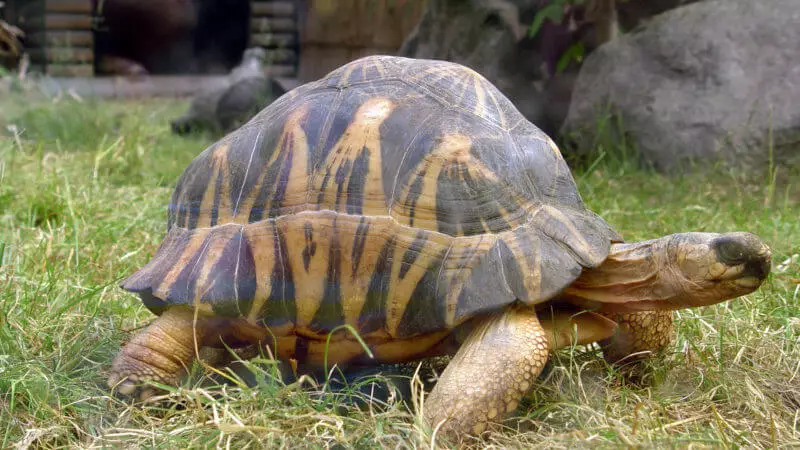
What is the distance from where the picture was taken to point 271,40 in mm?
6559

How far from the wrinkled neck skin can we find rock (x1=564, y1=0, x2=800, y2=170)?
2975 mm

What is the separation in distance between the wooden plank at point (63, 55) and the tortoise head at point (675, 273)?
5.89 metres

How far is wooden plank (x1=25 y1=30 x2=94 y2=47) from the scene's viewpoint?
258 inches

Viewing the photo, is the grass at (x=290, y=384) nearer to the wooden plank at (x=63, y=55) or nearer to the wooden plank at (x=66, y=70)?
the wooden plank at (x=63, y=55)

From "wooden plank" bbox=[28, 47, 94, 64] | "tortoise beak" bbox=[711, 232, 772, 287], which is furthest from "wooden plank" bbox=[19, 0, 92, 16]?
"tortoise beak" bbox=[711, 232, 772, 287]

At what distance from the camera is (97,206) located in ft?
12.9

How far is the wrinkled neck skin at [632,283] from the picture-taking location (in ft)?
6.87

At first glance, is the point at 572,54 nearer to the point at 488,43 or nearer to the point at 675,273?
the point at 488,43

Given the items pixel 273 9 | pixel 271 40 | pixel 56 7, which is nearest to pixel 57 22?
pixel 56 7

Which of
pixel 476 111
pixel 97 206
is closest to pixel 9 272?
pixel 97 206

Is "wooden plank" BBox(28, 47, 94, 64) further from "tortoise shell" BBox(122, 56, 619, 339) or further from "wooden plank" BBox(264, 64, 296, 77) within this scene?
"tortoise shell" BBox(122, 56, 619, 339)

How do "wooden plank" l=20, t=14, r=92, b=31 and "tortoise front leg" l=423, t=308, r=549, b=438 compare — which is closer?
"tortoise front leg" l=423, t=308, r=549, b=438

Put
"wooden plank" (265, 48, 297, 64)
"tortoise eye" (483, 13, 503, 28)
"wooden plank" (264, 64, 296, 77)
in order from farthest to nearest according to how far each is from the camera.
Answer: "wooden plank" (264, 64, 296, 77)
"wooden plank" (265, 48, 297, 64)
"tortoise eye" (483, 13, 503, 28)

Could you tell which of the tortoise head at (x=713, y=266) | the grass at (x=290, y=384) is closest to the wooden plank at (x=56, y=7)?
the grass at (x=290, y=384)
